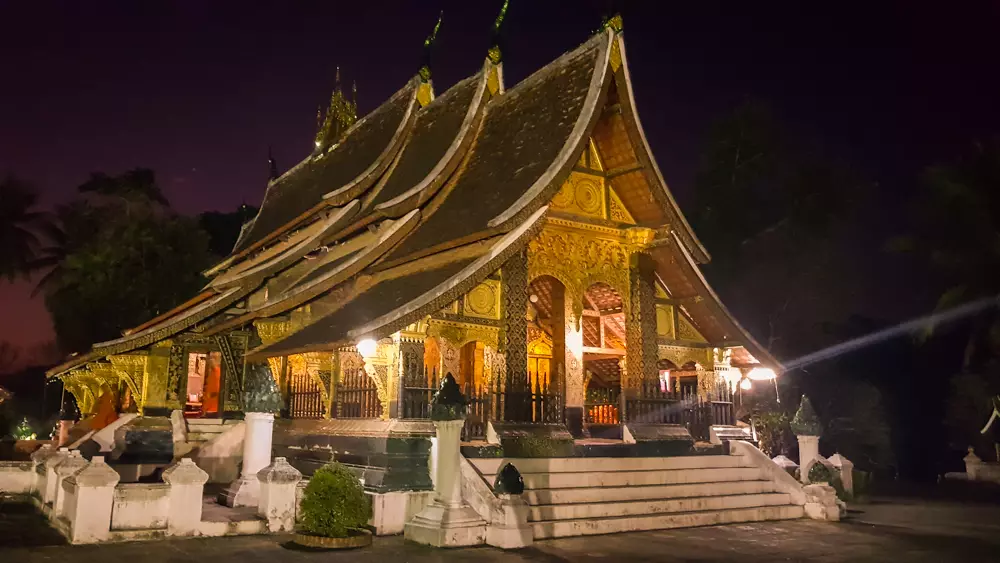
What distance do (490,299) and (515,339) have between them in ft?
2.25

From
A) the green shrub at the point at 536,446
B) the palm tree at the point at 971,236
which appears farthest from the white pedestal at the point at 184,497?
the palm tree at the point at 971,236

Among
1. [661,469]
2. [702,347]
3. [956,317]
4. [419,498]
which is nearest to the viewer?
[419,498]

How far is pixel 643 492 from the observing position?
1072 centimetres

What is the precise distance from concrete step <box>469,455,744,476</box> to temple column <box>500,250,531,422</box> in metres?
0.83

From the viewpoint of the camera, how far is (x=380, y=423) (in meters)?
10.0

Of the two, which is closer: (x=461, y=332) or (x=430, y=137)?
(x=461, y=332)

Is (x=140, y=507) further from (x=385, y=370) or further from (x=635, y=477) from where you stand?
(x=635, y=477)

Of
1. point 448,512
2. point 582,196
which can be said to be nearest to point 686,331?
point 582,196

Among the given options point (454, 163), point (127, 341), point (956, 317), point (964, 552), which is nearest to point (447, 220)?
point (454, 163)

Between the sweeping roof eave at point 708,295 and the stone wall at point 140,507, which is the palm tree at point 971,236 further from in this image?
the stone wall at point 140,507

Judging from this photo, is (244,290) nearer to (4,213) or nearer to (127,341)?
(127,341)

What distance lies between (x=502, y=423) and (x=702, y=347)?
14.6 feet

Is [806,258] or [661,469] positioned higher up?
[806,258]

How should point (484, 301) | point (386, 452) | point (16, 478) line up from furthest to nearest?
point (16, 478), point (484, 301), point (386, 452)
